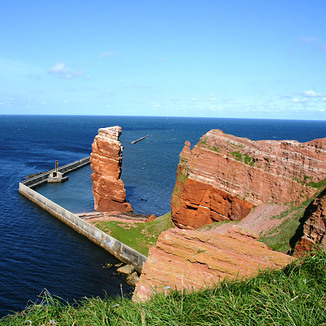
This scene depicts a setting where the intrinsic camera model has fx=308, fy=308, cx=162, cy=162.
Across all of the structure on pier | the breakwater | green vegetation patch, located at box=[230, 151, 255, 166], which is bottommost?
the breakwater

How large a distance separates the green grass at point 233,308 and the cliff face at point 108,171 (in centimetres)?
3774

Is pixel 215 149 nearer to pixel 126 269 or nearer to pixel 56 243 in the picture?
pixel 126 269

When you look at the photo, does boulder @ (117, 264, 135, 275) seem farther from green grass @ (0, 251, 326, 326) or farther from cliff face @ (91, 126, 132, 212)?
green grass @ (0, 251, 326, 326)

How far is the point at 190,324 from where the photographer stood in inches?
429

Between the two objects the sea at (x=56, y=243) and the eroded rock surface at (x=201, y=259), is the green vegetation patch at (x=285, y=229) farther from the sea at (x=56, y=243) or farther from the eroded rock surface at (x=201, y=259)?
the sea at (x=56, y=243)

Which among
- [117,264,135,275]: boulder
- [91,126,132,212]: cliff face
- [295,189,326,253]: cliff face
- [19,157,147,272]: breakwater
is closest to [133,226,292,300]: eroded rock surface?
[295,189,326,253]: cliff face

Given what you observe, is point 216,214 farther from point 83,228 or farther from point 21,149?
point 21,149

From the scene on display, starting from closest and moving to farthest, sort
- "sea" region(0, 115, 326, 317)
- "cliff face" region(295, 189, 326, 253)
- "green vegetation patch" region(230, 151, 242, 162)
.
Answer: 1. "cliff face" region(295, 189, 326, 253)
2. "sea" region(0, 115, 326, 317)
3. "green vegetation patch" region(230, 151, 242, 162)

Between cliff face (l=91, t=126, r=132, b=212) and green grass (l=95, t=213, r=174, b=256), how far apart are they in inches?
344

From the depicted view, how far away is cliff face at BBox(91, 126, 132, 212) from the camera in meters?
50.4

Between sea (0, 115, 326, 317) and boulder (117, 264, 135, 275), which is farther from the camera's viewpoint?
boulder (117, 264, 135, 275)

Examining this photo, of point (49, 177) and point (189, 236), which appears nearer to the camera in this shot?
point (189, 236)

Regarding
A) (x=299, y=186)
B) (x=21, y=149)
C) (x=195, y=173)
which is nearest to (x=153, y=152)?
(x=21, y=149)

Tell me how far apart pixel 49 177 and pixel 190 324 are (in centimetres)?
6992
